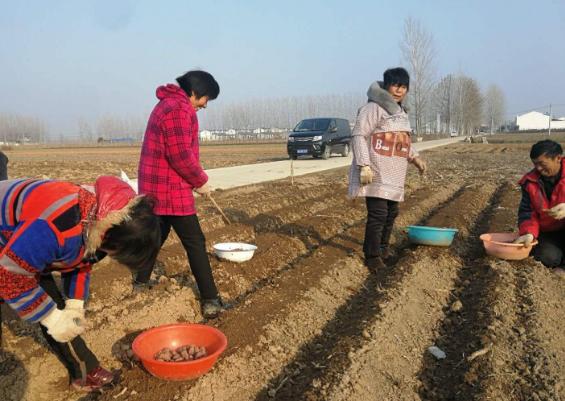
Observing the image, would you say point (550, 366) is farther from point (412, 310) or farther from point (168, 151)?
point (168, 151)

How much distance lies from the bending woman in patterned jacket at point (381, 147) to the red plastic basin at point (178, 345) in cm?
216

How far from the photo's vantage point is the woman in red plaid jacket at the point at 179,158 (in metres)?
3.50

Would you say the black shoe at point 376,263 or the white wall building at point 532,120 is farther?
the white wall building at point 532,120

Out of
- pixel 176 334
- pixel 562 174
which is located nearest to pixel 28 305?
pixel 176 334

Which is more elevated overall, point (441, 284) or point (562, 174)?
point (562, 174)

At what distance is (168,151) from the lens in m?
3.55

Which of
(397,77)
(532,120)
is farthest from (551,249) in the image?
(532,120)

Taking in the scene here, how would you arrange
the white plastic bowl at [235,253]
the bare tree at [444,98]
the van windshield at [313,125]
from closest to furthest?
the white plastic bowl at [235,253]
the van windshield at [313,125]
the bare tree at [444,98]

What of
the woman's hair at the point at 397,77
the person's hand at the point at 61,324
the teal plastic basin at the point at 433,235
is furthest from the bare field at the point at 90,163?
the person's hand at the point at 61,324

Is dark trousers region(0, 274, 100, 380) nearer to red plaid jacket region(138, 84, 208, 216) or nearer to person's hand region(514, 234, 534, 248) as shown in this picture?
red plaid jacket region(138, 84, 208, 216)

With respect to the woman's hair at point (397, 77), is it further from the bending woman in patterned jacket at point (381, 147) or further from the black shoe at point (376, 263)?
the black shoe at point (376, 263)

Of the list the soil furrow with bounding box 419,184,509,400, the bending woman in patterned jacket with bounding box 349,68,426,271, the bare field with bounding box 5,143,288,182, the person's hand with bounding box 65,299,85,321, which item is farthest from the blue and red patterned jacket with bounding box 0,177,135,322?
the bare field with bounding box 5,143,288,182

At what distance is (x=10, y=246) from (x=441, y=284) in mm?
3863

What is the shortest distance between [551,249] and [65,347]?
450 cm
